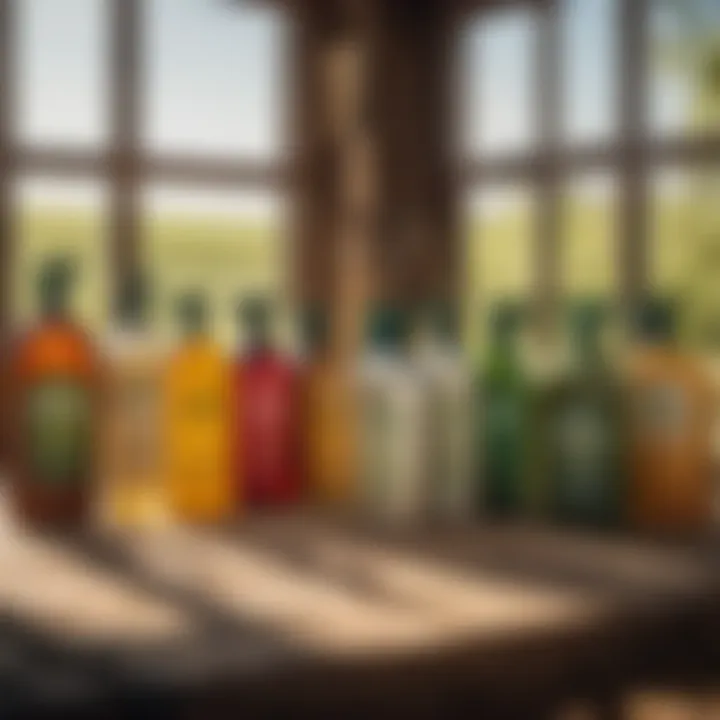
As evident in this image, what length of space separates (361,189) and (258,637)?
1145 millimetres

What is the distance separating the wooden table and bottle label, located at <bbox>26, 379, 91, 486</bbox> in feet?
0.26

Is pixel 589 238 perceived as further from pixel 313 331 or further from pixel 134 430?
pixel 134 430

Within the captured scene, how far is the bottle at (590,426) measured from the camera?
1396mm

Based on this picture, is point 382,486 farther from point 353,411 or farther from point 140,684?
point 140,684

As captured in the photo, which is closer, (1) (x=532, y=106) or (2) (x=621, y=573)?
(2) (x=621, y=573)

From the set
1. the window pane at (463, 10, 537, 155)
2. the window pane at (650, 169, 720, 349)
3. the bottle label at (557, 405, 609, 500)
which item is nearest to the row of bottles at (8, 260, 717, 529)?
the bottle label at (557, 405, 609, 500)

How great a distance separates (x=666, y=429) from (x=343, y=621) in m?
0.53

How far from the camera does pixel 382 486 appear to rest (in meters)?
1.46

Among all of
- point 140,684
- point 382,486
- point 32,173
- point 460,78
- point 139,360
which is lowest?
point 140,684

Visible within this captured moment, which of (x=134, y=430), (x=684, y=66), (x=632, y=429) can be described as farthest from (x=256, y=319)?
(x=684, y=66)

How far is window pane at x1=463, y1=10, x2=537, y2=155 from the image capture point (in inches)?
73.5

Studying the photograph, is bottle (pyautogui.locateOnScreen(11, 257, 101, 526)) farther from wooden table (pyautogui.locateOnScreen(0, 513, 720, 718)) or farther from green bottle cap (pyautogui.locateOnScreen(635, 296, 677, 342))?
green bottle cap (pyautogui.locateOnScreen(635, 296, 677, 342))

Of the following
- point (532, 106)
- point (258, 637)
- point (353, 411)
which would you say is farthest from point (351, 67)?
point (258, 637)

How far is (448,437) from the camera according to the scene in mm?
1456
